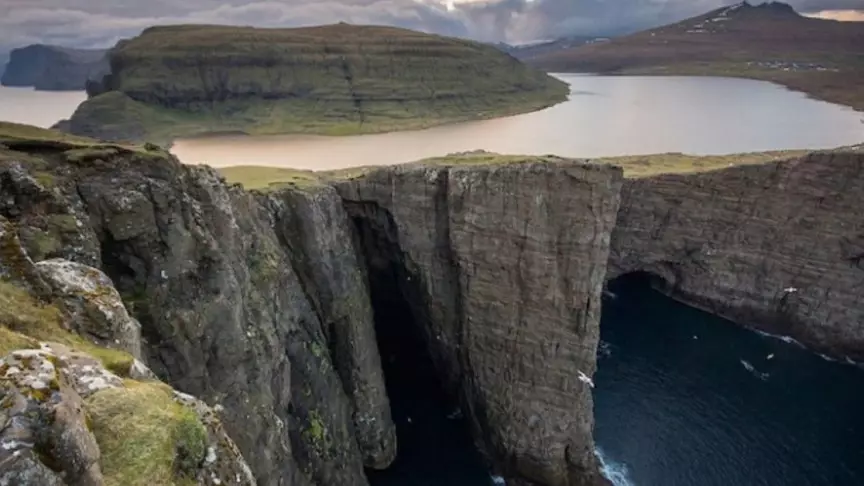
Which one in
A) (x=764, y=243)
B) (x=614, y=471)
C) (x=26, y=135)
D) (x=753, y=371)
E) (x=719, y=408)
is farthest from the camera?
(x=764, y=243)

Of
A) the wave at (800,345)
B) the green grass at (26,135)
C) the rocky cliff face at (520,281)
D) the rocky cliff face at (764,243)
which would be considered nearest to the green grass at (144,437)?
the green grass at (26,135)

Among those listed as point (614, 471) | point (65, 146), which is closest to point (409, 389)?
point (614, 471)

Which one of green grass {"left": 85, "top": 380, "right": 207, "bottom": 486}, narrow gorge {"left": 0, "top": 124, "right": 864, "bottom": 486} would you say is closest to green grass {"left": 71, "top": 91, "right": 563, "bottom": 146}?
narrow gorge {"left": 0, "top": 124, "right": 864, "bottom": 486}

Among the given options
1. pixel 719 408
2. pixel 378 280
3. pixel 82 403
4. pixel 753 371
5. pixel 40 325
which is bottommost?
pixel 753 371

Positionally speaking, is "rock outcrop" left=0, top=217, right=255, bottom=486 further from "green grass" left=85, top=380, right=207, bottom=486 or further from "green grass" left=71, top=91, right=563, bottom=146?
"green grass" left=71, top=91, right=563, bottom=146

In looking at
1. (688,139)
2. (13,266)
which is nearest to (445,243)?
(13,266)

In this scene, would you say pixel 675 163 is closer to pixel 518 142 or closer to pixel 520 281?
pixel 518 142
